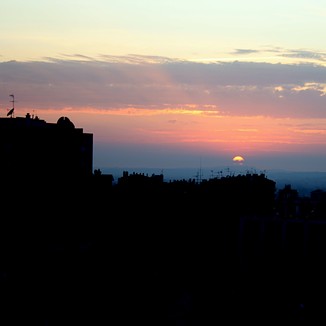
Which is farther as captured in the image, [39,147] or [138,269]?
[39,147]

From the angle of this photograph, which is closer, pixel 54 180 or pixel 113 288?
pixel 113 288

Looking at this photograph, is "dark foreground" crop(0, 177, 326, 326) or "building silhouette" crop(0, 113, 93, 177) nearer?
"dark foreground" crop(0, 177, 326, 326)

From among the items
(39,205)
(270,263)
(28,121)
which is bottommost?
(270,263)

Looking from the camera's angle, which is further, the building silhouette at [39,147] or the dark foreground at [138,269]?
the building silhouette at [39,147]

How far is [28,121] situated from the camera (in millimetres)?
57781

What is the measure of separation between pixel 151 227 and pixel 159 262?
6.49 meters

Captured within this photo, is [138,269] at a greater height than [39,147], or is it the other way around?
[39,147]

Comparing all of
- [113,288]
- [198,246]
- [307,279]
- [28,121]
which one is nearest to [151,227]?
[198,246]

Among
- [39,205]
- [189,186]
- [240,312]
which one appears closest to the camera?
[240,312]

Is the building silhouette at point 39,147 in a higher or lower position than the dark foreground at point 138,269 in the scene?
higher

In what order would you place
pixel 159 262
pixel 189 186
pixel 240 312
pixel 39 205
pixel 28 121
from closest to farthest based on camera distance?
pixel 240 312, pixel 159 262, pixel 39 205, pixel 28 121, pixel 189 186

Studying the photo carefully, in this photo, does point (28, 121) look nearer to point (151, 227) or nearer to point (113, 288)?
point (151, 227)

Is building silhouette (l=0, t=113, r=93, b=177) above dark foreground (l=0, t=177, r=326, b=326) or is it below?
above

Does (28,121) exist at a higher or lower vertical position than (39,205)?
higher
